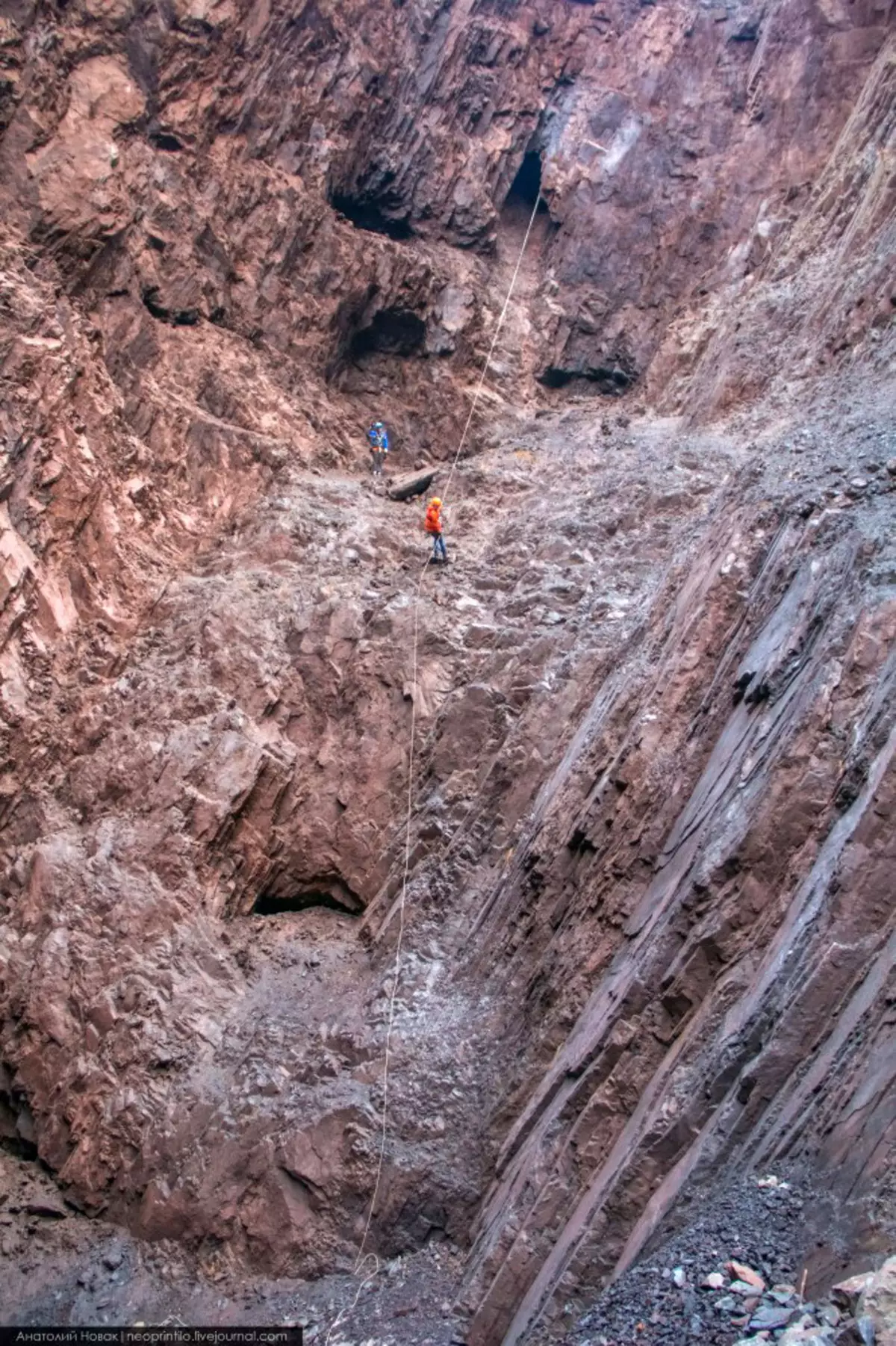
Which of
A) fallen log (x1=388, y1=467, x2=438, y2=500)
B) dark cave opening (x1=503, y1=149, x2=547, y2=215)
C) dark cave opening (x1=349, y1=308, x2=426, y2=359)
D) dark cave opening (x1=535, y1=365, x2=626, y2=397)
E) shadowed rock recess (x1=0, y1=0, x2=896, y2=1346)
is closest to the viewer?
shadowed rock recess (x1=0, y1=0, x2=896, y2=1346)

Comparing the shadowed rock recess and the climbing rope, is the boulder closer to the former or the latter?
the shadowed rock recess

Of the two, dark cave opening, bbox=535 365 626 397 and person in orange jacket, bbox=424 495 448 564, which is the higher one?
dark cave opening, bbox=535 365 626 397

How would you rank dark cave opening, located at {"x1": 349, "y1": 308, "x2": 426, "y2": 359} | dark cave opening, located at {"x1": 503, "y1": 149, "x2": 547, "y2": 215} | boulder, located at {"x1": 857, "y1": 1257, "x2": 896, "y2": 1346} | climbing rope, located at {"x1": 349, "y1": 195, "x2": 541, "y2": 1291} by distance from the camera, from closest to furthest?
boulder, located at {"x1": 857, "y1": 1257, "x2": 896, "y2": 1346} → climbing rope, located at {"x1": 349, "y1": 195, "x2": 541, "y2": 1291} → dark cave opening, located at {"x1": 349, "y1": 308, "x2": 426, "y2": 359} → dark cave opening, located at {"x1": 503, "y1": 149, "x2": 547, "y2": 215}

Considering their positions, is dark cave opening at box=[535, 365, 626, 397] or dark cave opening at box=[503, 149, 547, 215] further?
dark cave opening at box=[503, 149, 547, 215]

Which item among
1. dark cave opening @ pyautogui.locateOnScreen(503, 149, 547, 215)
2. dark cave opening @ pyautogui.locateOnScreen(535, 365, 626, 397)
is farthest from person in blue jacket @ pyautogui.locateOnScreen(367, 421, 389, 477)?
dark cave opening @ pyautogui.locateOnScreen(503, 149, 547, 215)

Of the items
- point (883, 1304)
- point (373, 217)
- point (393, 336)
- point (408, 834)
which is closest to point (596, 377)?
point (393, 336)

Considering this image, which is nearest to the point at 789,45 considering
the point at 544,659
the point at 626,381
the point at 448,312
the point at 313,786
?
the point at 626,381

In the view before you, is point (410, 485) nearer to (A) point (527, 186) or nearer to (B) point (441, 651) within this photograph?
(B) point (441, 651)

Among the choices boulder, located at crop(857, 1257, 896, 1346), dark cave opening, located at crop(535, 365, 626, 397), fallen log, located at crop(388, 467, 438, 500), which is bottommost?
boulder, located at crop(857, 1257, 896, 1346)
